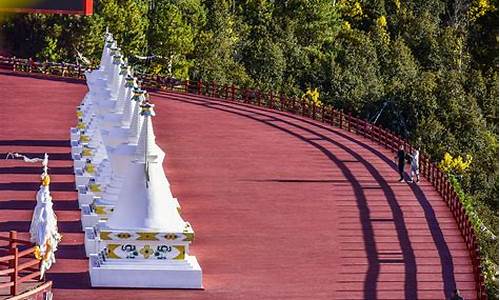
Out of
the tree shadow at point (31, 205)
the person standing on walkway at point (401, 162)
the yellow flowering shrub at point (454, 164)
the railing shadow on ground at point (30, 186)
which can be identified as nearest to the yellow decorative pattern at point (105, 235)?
the tree shadow at point (31, 205)

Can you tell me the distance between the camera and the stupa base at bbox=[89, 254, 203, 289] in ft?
87.1

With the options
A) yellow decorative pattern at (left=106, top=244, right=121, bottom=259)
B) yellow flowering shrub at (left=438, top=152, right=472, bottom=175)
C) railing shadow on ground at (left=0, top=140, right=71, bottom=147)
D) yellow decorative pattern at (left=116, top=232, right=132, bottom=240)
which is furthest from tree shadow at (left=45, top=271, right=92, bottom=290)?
yellow flowering shrub at (left=438, top=152, right=472, bottom=175)

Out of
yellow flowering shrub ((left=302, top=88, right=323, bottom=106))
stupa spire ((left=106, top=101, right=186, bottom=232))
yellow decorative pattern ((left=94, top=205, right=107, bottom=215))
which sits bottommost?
yellow flowering shrub ((left=302, top=88, right=323, bottom=106))

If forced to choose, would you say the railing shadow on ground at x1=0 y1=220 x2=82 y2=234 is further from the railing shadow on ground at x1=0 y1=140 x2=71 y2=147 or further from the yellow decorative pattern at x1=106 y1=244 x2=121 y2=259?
the railing shadow on ground at x1=0 y1=140 x2=71 y2=147

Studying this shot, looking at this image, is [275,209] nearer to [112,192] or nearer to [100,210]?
[112,192]

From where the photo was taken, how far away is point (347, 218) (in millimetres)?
33188

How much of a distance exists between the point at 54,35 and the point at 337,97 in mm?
11432

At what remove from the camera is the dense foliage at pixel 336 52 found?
64.2 metres

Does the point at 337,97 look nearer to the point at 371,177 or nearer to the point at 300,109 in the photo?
the point at 300,109

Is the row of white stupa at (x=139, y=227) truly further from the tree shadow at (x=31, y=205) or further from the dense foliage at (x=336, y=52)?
the dense foliage at (x=336, y=52)

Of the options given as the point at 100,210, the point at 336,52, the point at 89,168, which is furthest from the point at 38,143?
the point at 336,52

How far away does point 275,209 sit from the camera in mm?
34125

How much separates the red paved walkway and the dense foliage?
1038cm

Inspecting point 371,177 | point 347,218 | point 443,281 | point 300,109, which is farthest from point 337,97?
Result: point 443,281
